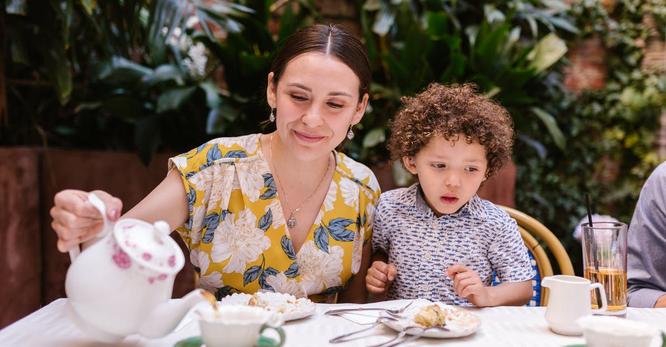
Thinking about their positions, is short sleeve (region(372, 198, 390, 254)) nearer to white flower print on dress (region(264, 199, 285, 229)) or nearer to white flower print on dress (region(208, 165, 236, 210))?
white flower print on dress (region(264, 199, 285, 229))

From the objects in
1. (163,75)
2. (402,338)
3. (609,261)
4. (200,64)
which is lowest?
(402,338)

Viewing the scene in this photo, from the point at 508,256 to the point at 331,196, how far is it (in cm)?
48

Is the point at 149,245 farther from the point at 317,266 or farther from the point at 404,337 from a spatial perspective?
the point at 317,266

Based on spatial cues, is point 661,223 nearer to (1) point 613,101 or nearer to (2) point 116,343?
(2) point 116,343

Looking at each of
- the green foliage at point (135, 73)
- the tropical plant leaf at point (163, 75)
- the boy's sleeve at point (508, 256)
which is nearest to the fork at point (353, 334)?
the boy's sleeve at point (508, 256)

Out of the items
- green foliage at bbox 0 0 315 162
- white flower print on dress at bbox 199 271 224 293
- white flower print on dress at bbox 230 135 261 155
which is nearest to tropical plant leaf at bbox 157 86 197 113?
green foliage at bbox 0 0 315 162

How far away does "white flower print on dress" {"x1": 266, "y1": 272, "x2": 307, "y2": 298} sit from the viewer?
5.31ft

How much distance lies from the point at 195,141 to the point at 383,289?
224 centimetres

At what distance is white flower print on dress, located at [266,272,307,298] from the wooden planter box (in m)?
1.72

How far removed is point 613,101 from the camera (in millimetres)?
5402

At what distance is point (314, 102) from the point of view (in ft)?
4.95

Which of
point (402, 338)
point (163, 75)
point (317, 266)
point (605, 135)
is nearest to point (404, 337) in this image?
point (402, 338)

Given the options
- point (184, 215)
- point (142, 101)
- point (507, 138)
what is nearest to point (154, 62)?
point (142, 101)

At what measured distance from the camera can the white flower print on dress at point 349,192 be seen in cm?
171
